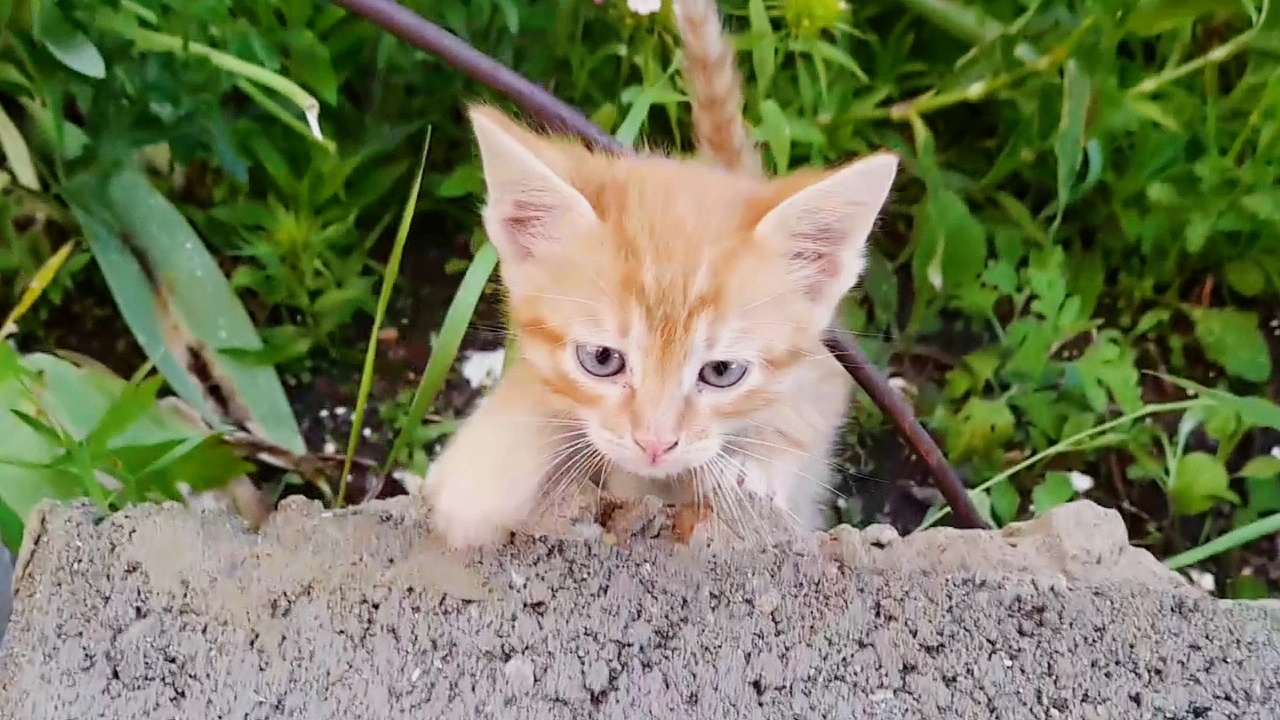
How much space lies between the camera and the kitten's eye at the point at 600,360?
2.93ft

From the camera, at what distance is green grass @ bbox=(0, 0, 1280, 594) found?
1248mm

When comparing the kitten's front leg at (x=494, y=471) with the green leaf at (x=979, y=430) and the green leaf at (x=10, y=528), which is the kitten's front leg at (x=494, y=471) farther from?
the green leaf at (x=979, y=430)

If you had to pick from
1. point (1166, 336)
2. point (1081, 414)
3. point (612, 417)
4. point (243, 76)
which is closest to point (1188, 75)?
point (1166, 336)

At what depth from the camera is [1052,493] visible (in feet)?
4.25

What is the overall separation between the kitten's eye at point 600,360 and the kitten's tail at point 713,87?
1.10 ft

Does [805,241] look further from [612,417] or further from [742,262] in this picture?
[612,417]

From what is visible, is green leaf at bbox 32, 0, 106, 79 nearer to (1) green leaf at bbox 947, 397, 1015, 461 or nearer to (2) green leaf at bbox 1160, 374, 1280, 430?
(1) green leaf at bbox 947, 397, 1015, 461

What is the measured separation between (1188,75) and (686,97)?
727 millimetres

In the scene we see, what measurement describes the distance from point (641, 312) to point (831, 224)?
0.58 ft

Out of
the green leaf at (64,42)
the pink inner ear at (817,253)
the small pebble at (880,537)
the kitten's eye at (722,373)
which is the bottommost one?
the small pebble at (880,537)

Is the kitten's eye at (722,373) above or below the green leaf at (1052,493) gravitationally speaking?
above

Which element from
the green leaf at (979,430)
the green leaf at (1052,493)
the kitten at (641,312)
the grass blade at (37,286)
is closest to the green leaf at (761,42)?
the kitten at (641,312)

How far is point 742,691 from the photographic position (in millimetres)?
812

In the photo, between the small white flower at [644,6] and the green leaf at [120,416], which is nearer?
the green leaf at [120,416]
